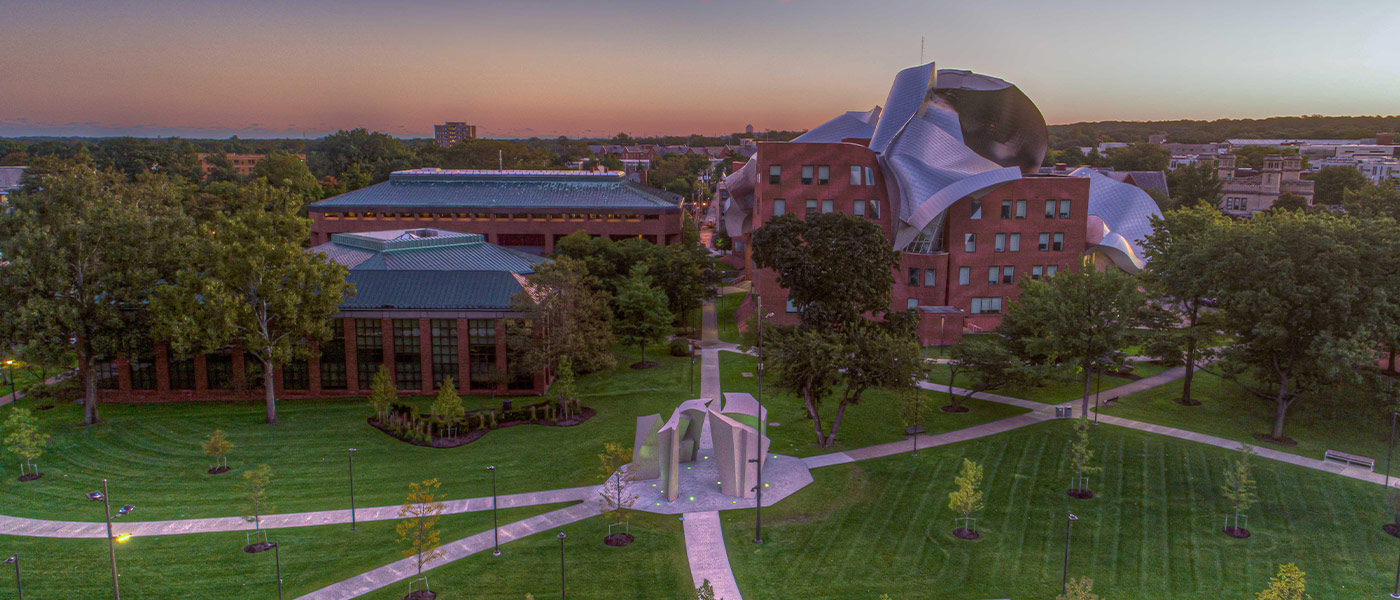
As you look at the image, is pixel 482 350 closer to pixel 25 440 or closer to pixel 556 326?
pixel 556 326

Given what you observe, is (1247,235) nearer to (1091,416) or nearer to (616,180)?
(1091,416)

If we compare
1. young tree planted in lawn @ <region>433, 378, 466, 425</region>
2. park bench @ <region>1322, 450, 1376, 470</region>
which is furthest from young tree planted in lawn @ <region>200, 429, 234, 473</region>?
park bench @ <region>1322, 450, 1376, 470</region>

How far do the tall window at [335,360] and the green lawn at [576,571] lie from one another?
25771mm

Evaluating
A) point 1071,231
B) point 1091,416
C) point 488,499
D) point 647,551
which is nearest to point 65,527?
point 488,499

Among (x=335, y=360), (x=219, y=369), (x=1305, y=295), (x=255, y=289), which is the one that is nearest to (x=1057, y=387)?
(x=1305, y=295)

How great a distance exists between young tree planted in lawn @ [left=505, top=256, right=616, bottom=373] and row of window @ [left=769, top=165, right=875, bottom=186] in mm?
24355

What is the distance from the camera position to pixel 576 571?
89.3 feet

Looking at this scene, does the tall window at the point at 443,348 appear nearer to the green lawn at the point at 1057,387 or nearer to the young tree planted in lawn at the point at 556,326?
the young tree planted in lawn at the point at 556,326

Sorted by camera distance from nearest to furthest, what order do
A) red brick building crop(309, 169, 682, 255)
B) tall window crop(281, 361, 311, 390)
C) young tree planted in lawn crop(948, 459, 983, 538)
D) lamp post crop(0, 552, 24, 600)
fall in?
lamp post crop(0, 552, 24, 600), young tree planted in lawn crop(948, 459, 983, 538), tall window crop(281, 361, 311, 390), red brick building crop(309, 169, 682, 255)

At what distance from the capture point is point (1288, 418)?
4281 centimetres

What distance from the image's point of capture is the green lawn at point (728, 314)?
65.2 m

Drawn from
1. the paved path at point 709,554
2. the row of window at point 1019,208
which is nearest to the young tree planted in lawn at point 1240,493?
the paved path at point 709,554

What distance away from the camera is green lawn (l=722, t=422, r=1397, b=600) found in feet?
86.4

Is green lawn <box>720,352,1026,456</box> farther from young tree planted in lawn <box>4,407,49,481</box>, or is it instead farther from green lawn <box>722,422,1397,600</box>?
young tree planted in lawn <box>4,407,49,481</box>
